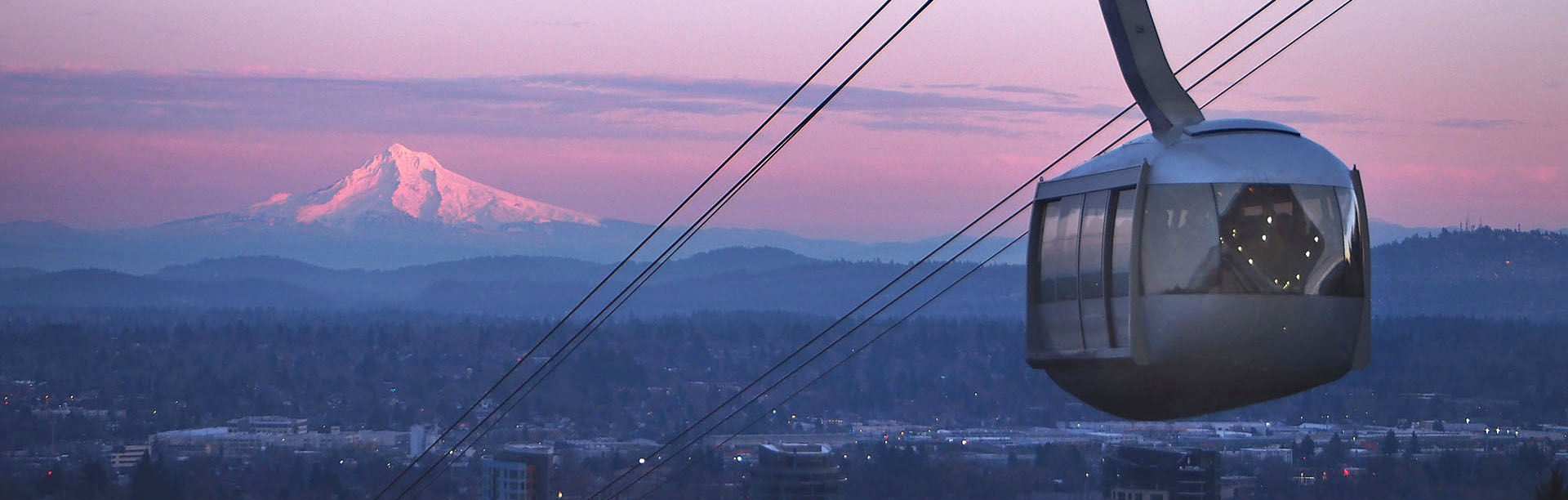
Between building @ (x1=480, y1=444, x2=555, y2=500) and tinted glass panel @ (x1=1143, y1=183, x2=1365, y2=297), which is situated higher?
tinted glass panel @ (x1=1143, y1=183, x2=1365, y2=297)

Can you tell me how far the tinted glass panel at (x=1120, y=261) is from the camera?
10906 millimetres

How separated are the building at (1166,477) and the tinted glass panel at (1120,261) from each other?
2607 inches

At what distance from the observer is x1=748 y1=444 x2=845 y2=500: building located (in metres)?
83.6

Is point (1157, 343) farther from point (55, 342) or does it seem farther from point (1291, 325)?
point (55, 342)

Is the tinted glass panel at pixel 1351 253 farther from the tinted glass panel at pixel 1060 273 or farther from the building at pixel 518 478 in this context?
the building at pixel 518 478

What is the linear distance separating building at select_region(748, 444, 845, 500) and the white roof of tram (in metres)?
71.9

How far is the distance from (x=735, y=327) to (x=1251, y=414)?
58.7 metres

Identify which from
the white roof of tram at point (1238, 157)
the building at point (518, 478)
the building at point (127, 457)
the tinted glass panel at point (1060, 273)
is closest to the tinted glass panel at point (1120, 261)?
the white roof of tram at point (1238, 157)


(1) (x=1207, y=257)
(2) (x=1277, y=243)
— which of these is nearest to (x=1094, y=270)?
(1) (x=1207, y=257)

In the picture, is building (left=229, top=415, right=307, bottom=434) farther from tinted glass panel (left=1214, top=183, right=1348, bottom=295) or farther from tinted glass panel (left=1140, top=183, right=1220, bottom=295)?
tinted glass panel (left=1214, top=183, right=1348, bottom=295)

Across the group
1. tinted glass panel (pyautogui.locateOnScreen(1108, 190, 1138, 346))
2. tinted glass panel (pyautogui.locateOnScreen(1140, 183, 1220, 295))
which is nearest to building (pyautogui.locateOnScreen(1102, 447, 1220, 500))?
tinted glass panel (pyautogui.locateOnScreen(1108, 190, 1138, 346))

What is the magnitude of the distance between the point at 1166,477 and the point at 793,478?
51.1 feet

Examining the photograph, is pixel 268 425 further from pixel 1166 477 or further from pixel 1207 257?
pixel 1207 257

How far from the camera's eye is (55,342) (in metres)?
164
